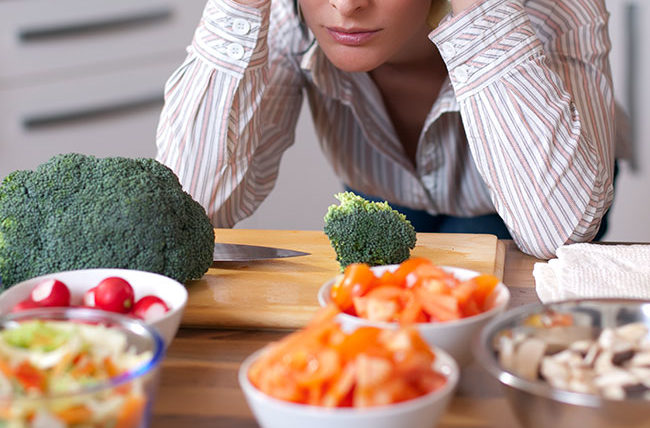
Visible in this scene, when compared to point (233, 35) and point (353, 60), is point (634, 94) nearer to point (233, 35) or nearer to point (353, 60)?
point (353, 60)

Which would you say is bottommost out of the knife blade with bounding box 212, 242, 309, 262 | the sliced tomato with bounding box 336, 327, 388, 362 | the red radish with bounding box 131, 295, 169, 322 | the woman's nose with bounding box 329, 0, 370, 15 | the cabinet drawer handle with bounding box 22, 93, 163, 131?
the cabinet drawer handle with bounding box 22, 93, 163, 131

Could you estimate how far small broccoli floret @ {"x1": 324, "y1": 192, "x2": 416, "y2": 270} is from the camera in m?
1.13

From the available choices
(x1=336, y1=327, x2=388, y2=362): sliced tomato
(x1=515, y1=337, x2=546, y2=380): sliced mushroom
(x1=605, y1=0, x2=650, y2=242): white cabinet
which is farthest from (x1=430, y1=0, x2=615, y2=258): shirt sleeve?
(x1=605, y1=0, x2=650, y2=242): white cabinet

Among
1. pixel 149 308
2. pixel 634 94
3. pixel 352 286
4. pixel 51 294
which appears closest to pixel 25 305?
pixel 51 294

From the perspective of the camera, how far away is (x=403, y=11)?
1.51 metres

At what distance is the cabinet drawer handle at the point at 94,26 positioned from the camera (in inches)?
121

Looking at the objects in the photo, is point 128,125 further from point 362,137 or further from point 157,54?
point 362,137

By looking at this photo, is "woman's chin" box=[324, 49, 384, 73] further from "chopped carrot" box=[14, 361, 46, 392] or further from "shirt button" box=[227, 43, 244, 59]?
"chopped carrot" box=[14, 361, 46, 392]

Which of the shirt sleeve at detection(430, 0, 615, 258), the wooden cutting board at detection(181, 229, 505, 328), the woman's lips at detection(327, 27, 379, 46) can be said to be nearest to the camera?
the wooden cutting board at detection(181, 229, 505, 328)

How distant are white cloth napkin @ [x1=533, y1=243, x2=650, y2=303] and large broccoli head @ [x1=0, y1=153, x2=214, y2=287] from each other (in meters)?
0.50

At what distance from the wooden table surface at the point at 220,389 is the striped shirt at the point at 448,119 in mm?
560

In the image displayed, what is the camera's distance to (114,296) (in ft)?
2.86

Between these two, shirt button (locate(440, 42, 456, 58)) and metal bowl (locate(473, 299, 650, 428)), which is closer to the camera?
metal bowl (locate(473, 299, 650, 428))

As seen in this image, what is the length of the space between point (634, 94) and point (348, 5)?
230 cm
